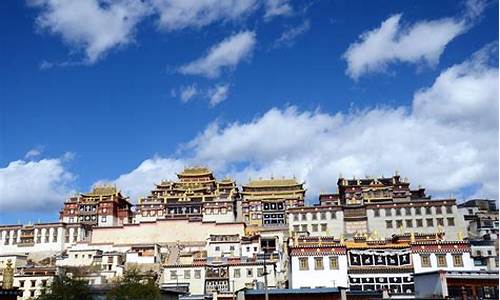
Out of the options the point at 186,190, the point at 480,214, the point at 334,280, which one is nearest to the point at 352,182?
the point at 480,214

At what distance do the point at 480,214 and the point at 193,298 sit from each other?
173 feet

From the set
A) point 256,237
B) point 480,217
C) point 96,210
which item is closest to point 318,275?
point 256,237

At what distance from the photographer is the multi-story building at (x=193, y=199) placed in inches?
3135

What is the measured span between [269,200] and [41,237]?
107 feet

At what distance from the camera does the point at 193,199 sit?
85312 mm

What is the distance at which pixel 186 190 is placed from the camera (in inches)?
3442

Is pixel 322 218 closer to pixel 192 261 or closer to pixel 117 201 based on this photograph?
pixel 192 261

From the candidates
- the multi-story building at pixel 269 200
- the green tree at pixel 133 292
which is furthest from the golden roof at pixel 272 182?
the green tree at pixel 133 292

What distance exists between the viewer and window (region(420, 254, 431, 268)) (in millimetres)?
43659

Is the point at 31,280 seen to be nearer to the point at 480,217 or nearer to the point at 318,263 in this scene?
the point at 318,263

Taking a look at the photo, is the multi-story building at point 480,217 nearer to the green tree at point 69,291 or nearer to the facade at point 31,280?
the green tree at point 69,291

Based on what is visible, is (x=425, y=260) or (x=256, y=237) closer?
(x=425, y=260)

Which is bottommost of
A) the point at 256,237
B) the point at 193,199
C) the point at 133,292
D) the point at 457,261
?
the point at 133,292

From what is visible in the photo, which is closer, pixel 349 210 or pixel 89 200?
pixel 349 210
